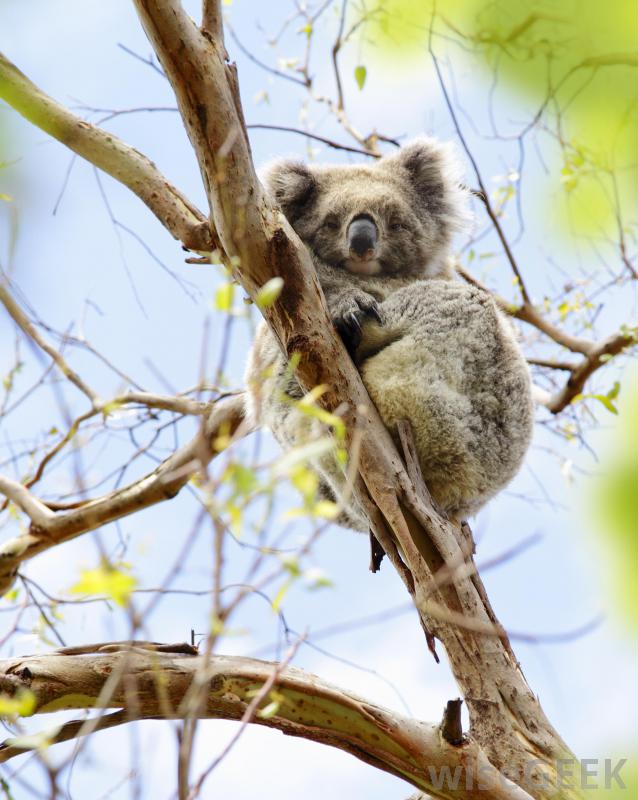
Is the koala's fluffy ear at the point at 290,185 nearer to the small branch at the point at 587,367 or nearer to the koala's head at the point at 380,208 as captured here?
the koala's head at the point at 380,208

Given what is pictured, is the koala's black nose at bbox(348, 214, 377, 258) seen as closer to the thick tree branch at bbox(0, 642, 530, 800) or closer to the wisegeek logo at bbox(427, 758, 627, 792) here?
the thick tree branch at bbox(0, 642, 530, 800)

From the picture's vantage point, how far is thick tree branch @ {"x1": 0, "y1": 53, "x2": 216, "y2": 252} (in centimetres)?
344

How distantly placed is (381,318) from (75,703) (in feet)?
6.21

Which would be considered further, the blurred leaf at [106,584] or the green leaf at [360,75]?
the green leaf at [360,75]

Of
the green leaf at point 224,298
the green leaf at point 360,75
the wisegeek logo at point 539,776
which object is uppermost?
the green leaf at point 360,75

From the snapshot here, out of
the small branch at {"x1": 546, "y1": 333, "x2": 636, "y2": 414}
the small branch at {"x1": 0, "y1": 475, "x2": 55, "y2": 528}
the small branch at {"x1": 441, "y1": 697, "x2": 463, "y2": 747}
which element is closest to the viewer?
the small branch at {"x1": 441, "y1": 697, "x2": 463, "y2": 747}

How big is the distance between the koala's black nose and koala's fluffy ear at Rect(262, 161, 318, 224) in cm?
42

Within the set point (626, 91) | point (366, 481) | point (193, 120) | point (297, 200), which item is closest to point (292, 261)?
point (193, 120)

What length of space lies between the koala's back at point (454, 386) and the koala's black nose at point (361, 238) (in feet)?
0.92

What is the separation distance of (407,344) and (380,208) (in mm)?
1031

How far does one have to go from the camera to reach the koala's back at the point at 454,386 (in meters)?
3.41

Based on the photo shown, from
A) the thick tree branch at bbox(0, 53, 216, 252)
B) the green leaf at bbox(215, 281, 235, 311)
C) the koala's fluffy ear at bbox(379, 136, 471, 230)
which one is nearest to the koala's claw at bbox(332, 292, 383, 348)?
the thick tree branch at bbox(0, 53, 216, 252)

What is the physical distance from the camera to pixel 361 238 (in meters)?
3.84

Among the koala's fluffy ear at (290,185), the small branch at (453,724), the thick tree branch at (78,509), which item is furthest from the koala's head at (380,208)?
the small branch at (453,724)
